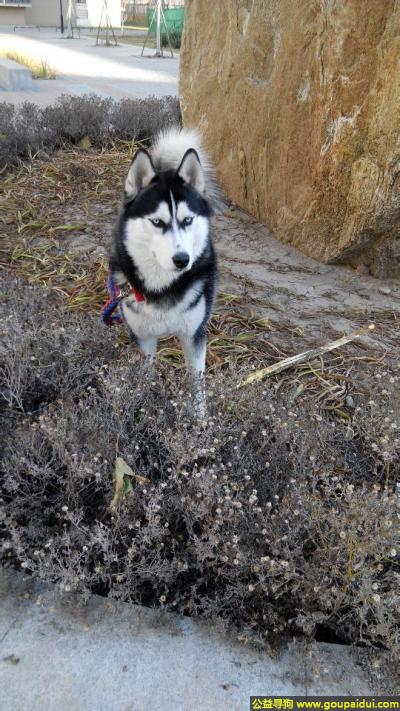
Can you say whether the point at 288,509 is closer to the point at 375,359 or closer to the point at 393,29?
the point at 375,359

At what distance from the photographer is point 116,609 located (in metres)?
1.83

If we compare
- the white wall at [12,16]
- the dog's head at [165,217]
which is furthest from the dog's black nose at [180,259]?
the white wall at [12,16]

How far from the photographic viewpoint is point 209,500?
1.85 metres

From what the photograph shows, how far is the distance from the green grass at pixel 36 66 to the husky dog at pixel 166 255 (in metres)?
10.8

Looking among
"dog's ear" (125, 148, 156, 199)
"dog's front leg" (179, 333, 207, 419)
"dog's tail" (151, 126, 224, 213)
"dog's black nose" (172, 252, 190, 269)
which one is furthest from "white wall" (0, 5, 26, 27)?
"dog's black nose" (172, 252, 190, 269)

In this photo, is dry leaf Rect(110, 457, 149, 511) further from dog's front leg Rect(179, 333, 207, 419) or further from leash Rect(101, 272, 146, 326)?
leash Rect(101, 272, 146, 326)

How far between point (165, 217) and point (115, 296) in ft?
2.05

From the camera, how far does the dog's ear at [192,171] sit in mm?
2519

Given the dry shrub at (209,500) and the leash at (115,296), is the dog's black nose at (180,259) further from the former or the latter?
the dry shrub at (209,500)

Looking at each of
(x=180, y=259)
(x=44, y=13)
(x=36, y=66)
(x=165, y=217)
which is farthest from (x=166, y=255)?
(x=44, y=13)

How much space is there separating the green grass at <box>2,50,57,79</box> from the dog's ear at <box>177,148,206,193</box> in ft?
35.3

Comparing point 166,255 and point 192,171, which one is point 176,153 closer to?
point 192,171

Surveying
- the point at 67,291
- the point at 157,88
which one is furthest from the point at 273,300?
the point at 157,88

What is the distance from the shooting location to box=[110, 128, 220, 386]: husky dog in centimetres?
241
